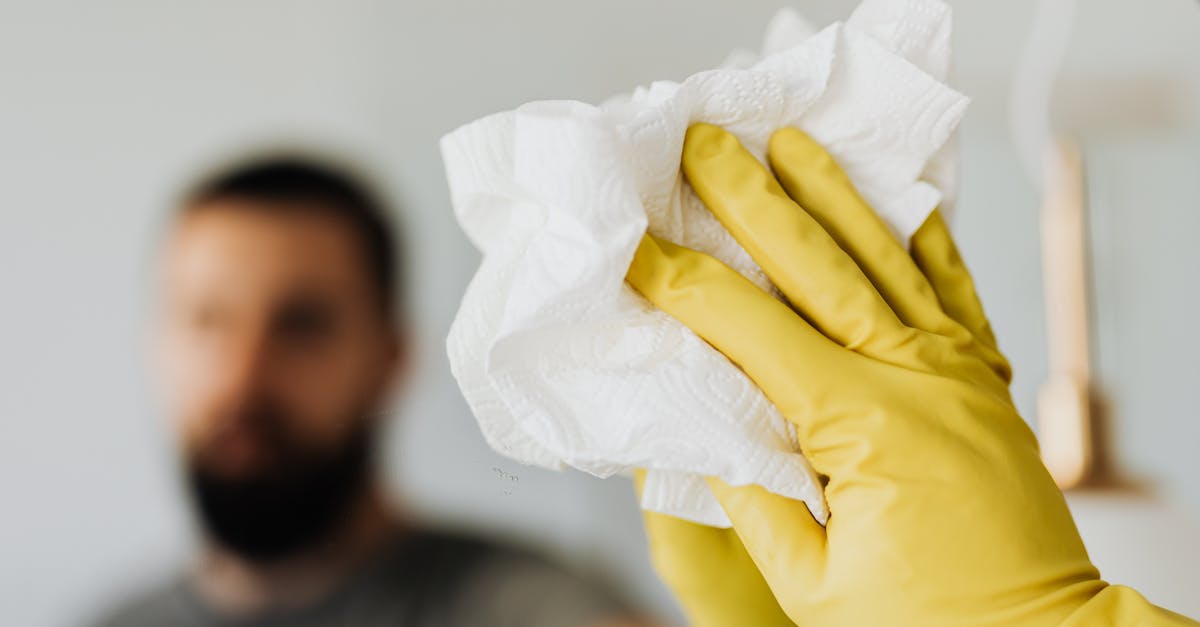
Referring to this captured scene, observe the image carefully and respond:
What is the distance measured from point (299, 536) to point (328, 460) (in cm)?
9

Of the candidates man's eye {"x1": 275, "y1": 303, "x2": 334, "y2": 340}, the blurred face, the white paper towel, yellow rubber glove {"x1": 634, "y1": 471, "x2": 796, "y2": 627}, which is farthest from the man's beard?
the white paper towel

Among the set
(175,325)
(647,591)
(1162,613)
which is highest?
(1162,613)

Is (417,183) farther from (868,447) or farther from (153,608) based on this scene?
(868,447)

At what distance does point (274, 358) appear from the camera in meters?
1.04

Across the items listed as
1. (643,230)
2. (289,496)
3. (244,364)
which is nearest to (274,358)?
(244,364)

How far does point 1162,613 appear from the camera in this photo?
1.16 feet

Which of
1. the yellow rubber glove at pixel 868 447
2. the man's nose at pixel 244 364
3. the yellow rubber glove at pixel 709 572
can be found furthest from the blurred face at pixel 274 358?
the yellow rubber glove at pixel 868 447

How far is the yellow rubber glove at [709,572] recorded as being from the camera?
0.50 meters

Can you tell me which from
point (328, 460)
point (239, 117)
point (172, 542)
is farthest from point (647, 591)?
point (239, 117)

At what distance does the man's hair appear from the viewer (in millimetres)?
1024

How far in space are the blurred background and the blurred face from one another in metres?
0.05

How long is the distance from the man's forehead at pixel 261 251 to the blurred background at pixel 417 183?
5 cm

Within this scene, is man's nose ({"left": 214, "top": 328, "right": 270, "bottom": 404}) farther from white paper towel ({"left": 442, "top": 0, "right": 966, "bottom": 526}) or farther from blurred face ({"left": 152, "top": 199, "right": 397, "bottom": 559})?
white paper towel ({"left": 442, "top": 0, "right": 966, "bottom": 526})

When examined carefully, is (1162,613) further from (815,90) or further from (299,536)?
(299,536)
